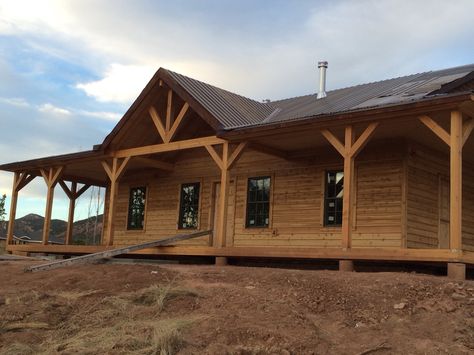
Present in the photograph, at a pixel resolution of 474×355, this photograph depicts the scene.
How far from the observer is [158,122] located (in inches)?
666

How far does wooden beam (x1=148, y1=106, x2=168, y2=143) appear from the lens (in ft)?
54.9

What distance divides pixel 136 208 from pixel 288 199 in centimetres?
669

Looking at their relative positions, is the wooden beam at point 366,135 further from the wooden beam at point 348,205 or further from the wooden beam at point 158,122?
the wooden beam at point 158,122

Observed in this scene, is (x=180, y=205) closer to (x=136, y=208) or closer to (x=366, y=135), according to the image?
(x=136, y=208)

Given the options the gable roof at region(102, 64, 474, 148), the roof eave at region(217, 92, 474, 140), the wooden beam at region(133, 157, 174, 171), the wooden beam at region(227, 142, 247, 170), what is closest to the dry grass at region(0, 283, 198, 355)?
the roof eave at region(217, 92, 474, 140)

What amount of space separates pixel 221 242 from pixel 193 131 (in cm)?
561

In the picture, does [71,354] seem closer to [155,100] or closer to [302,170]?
[302,170]

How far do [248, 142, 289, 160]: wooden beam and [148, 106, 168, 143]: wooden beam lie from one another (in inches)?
107

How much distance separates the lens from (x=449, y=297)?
29.2 ft

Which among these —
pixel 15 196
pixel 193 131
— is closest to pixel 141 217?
pixel 193 131

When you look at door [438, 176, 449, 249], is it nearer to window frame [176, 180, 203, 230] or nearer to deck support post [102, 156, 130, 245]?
window frame [176, 180, 203, 230]

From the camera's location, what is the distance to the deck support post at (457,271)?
10.7 meters

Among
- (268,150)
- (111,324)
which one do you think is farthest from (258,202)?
(111,324)

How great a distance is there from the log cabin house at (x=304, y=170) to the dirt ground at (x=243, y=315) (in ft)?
7.52
